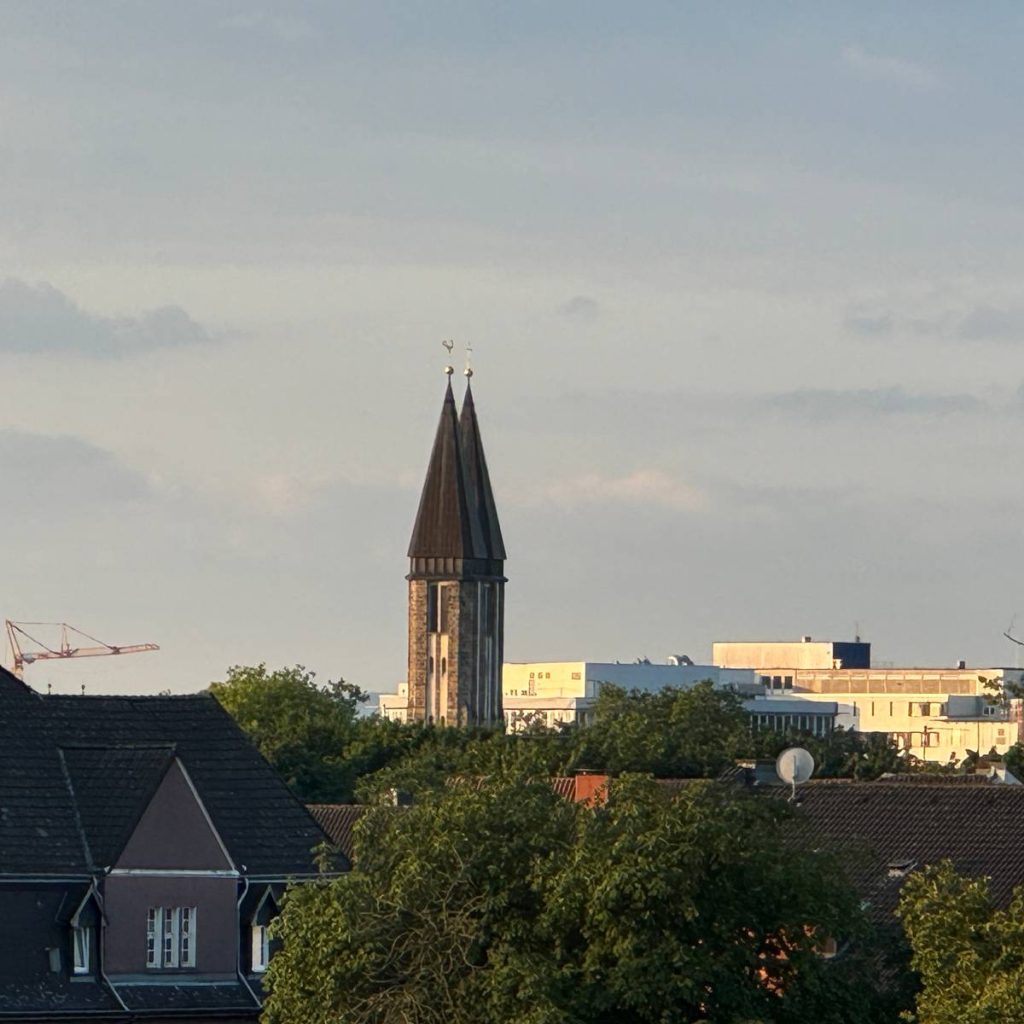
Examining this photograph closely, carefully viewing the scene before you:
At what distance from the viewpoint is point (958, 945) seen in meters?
47.8

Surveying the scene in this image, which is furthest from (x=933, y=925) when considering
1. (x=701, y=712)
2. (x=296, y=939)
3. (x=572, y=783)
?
(x=701, y=712)

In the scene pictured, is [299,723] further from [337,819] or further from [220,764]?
[220,764]

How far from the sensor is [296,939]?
50.6 metres

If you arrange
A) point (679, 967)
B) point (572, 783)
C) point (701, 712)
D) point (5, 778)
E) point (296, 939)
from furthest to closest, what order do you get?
point (701, 712)
point (572, 783)
point (5, 778)
point (296, 939)
point (679, 967)

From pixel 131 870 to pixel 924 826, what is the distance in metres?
21.0

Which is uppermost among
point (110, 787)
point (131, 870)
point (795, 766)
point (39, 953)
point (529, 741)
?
point (529, 741)

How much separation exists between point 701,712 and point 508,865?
102241 millimetres

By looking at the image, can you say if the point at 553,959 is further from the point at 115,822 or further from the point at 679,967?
the point at 115,822

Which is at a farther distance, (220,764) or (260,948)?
(220,764)

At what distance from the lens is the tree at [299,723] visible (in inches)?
5094

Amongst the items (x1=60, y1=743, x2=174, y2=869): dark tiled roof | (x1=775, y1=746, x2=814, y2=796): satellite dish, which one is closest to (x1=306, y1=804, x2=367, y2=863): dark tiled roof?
(x1=775, y1=746, x2=814, y2=796): satellite dish

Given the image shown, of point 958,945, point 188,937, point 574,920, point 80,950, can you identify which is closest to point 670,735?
point 188,937

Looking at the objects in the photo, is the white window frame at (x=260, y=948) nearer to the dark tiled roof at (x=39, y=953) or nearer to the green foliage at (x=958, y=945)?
the dark tiled roof at (x=39, y=953)

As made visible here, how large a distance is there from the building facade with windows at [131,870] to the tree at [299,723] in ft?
181
